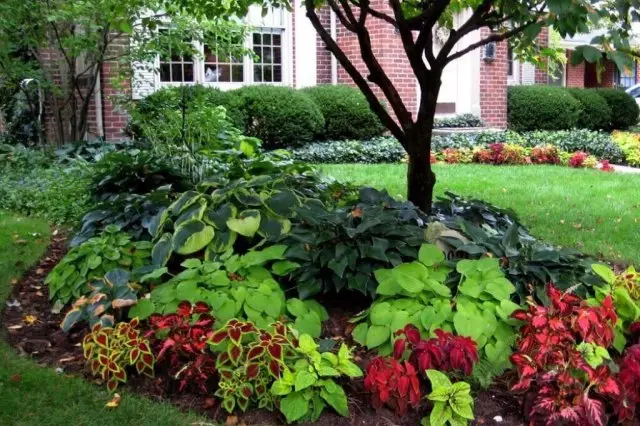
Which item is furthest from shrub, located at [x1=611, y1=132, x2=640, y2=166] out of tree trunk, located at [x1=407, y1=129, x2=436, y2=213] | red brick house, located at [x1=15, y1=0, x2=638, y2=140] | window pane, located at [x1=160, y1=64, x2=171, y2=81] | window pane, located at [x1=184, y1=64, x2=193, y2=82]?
tree trunk, located at [x1=407, y1=129, x2=436, y2=213]

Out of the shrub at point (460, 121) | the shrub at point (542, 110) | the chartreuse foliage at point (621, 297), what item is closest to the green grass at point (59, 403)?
the chartreuse foliage at point (621, 297)

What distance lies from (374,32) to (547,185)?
19.3ft

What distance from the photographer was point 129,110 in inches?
435

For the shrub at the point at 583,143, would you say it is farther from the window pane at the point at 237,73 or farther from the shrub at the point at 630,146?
the window pane at the point at 237,73

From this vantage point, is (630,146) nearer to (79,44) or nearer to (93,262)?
(79,44)

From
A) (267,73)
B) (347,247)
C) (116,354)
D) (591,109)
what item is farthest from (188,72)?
(116,354)

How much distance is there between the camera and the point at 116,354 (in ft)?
11.2

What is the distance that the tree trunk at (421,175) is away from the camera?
17.7ft

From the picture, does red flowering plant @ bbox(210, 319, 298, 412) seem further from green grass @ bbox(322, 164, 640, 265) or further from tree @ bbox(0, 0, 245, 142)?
tree @ bbox(0, 0, 245, 142)

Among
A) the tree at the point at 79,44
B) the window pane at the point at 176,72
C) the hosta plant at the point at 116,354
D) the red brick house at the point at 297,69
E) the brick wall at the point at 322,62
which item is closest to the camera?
the hosta plant at the point at 116,354

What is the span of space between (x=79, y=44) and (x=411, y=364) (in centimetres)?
810

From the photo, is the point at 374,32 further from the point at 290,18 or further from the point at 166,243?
the point at 166,243

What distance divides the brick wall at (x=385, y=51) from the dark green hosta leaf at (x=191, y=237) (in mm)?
10132

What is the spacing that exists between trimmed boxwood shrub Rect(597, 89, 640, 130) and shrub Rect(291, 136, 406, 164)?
845 cm
